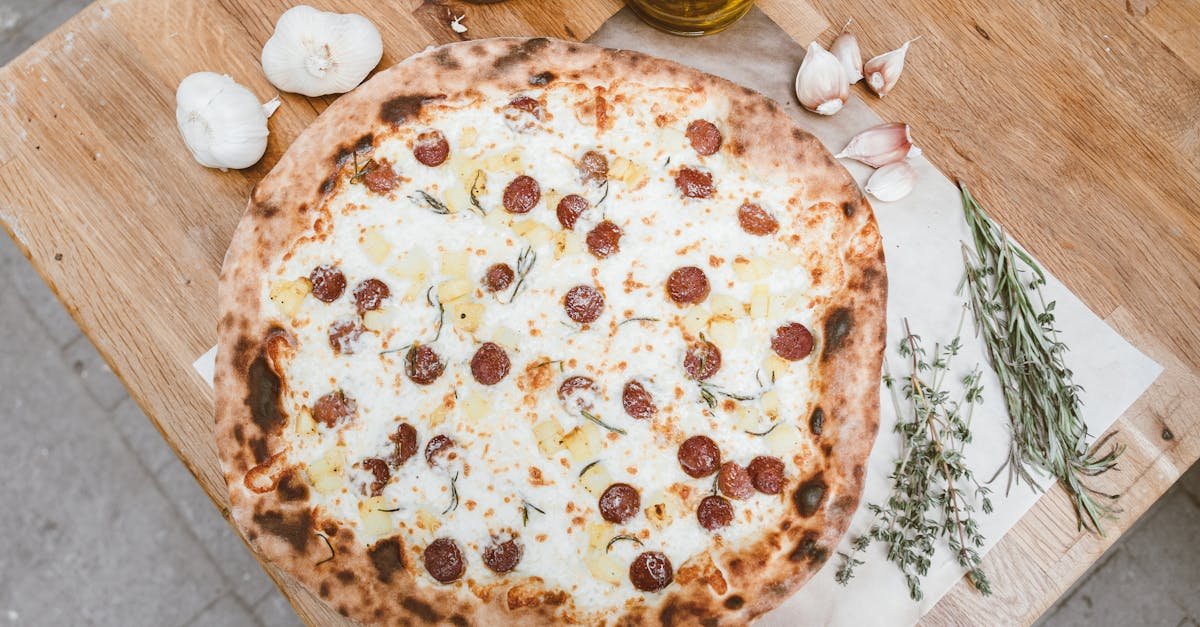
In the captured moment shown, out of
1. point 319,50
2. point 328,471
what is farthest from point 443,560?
point 319,50

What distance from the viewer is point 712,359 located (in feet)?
8.64

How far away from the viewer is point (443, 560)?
2598 millimetres

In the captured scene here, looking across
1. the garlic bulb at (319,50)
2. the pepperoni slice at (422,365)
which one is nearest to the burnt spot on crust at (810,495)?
the pepperoni slice at (422,365)

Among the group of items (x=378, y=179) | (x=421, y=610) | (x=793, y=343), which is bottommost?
(x=421, y=610)

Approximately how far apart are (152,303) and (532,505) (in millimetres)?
1480

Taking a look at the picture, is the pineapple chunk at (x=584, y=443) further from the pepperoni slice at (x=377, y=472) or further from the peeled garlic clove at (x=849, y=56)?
the peeled garlic clove at (x=849, y=56)

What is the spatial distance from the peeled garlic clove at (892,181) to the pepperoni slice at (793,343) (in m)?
0.61

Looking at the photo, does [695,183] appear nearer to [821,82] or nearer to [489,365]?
[821,82]

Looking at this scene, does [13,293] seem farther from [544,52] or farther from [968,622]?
[968,622]

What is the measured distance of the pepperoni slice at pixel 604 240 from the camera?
2684 mm

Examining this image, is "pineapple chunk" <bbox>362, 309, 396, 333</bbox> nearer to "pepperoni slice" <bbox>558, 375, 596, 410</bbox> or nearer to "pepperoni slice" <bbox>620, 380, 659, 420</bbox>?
"pepperoni slice" <bbox>558, 375, 596, 410</bbox>

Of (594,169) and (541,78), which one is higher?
(541,78)

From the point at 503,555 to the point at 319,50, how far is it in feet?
5.71

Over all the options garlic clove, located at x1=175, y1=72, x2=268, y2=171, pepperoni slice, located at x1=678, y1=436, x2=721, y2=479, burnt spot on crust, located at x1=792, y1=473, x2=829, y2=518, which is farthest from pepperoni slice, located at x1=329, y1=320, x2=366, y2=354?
burnt spot on crust, located at x1=792, y1=473, x2=829, y2=518
